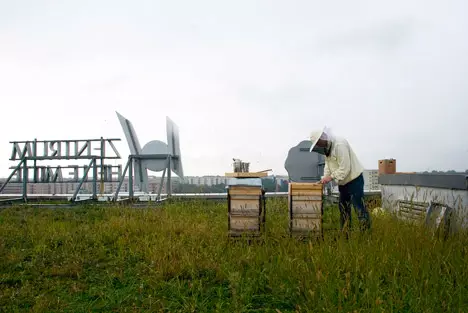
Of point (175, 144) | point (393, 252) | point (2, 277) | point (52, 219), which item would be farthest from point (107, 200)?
point (393, 252)

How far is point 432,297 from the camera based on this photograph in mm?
2920

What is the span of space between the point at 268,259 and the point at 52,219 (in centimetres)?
547

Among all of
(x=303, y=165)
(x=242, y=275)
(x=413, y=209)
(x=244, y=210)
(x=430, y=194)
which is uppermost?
(x=303, y=165)

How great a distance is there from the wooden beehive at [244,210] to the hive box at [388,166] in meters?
4.65

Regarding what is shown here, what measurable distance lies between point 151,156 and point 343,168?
8668 millimetres

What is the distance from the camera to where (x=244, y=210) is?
5.05 meters

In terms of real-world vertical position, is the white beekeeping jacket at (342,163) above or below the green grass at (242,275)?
above

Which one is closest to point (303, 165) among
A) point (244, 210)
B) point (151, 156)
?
point (151, 156)

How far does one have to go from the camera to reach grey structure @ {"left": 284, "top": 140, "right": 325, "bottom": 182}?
11.1m

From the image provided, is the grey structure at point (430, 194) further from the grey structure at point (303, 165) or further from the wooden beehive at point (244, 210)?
the grey structure at point (303, 165)

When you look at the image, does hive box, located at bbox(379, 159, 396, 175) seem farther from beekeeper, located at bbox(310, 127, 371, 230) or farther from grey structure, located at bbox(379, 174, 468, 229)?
beekeeper, located at bbox(310, 127, 371, 230)

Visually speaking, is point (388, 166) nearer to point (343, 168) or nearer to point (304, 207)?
point (343, 168)

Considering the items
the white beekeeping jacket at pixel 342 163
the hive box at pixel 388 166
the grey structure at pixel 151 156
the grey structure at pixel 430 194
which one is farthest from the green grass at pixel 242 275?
the grey structure at pixel 151 156

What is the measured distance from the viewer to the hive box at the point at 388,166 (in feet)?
28.5
